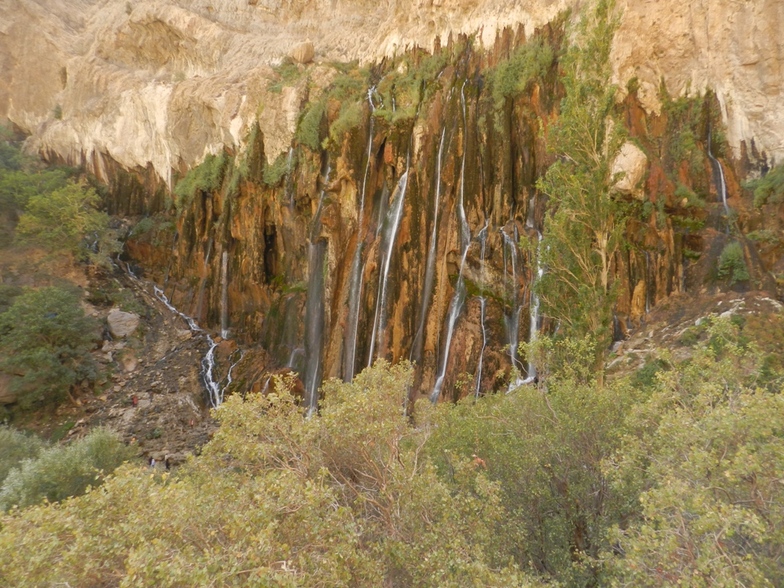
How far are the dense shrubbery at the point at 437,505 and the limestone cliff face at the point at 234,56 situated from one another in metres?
11.2

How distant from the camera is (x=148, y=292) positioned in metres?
27.2

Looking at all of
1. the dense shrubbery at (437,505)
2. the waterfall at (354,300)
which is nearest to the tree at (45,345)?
the waterfall at (354,300)

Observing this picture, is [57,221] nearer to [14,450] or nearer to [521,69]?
[14,450]

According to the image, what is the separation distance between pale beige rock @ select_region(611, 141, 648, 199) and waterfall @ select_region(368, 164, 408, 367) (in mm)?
7716

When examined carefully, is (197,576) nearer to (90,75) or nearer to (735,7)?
(735,7)

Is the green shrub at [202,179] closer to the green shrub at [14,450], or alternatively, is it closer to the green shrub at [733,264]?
the green shrub at [14,450]

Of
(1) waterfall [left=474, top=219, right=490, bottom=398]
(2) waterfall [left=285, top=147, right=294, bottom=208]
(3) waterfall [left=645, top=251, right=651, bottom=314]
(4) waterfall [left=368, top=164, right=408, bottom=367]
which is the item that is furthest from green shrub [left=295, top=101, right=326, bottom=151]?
(3) waterfall [left=645, top=251, right=651, bottom=314]

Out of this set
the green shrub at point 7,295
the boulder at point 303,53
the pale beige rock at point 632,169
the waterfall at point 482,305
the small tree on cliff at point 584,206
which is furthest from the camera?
the boulder at point 303,53

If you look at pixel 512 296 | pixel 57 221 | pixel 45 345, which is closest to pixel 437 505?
pixel 512 296

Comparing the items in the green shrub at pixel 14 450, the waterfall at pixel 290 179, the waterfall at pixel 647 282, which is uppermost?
the waterfall at pixel 290 179

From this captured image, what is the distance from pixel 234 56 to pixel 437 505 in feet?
106

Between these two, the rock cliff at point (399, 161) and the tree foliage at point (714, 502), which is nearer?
the tree foliage at point (714, 502)

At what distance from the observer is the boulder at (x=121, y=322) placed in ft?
73.9

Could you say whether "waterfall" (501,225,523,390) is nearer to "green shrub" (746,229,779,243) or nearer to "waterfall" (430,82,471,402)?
"waterfall" (430,82,471,402)
